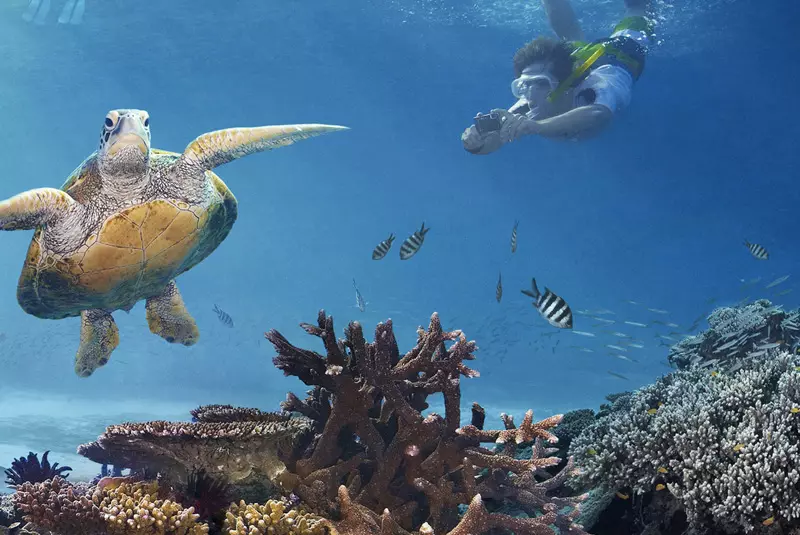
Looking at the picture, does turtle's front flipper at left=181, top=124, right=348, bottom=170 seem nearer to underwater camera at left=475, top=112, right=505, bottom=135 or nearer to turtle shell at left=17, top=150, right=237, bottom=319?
turtle shell at left=17, top=150, right=237, bottom=319

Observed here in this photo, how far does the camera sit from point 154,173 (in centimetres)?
389

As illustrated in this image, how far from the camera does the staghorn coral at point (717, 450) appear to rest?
261 centimetres

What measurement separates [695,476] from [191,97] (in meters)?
37.5

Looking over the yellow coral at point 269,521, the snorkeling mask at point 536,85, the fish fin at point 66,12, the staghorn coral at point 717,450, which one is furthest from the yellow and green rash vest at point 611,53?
the fish fin at point 66,12

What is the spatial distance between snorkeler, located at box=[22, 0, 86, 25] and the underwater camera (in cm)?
2538

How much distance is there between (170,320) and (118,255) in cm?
129

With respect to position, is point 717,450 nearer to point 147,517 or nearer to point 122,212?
point 147,517

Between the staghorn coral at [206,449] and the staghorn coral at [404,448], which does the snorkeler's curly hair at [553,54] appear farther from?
the staghorn coral at [206,449]

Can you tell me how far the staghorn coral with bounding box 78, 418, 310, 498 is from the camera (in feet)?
8.03

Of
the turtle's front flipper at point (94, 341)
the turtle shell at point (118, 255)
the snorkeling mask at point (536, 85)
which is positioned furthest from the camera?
the snorkeling mask at point (536, 85)

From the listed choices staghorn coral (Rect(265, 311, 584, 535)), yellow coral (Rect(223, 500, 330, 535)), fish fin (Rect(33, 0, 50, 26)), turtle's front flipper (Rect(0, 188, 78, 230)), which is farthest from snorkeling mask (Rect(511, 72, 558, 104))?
fish fin (Rect(33, 0, 50, 26))

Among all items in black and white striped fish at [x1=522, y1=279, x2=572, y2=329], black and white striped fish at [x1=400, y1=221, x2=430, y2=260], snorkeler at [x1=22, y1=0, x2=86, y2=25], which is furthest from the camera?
snorkeler at [x1=22, y1=0, x2=86, y2=25]

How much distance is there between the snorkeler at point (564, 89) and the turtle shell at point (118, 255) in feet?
23.2

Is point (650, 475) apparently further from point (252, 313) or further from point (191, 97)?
point (252, 313)
